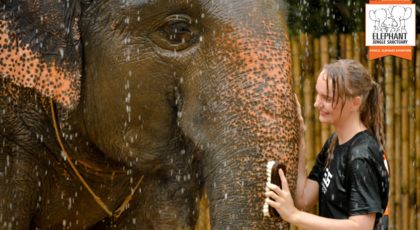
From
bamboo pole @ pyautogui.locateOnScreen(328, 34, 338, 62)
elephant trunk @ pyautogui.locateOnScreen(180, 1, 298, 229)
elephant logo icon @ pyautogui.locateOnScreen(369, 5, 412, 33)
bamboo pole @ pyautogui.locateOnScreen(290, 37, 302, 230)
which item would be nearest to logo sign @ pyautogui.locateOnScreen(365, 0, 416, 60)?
elephant logo icon @ pyautogui.locateOnScreen(369, 5, 412, 33)

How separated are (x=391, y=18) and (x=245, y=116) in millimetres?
3265

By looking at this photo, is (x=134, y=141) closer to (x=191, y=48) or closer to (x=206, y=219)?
(x=191, y=48)

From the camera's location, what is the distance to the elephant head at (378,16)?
4.11 metres

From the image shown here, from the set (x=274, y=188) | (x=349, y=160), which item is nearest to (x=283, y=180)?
(x=274, y=188)

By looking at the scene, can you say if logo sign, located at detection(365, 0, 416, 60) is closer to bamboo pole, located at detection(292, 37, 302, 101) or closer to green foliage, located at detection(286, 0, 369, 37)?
green foliage, located at detection(286, 0, 369, 37)

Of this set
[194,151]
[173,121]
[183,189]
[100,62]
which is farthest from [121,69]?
[183,189]

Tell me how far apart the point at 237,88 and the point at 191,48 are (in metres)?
0.26

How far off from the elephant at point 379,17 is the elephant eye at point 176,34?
2.94 metres

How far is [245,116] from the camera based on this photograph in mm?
1441

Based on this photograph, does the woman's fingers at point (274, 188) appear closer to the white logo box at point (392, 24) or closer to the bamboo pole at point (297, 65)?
the bamboo pole at point (297, 65)

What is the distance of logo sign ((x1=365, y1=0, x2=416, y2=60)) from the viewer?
4.08 m

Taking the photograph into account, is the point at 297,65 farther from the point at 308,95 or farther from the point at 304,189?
the point at 304,189

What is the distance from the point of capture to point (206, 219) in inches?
150

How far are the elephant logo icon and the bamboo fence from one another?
0.60 ft
